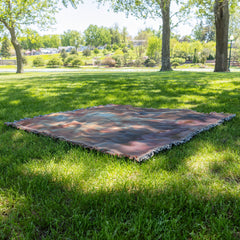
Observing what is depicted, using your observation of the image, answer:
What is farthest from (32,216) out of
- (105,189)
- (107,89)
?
(107,89)

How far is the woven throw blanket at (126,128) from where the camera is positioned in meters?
2.56

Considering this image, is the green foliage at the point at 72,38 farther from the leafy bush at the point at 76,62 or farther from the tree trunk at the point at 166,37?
the tree trunk at the point at 166,37

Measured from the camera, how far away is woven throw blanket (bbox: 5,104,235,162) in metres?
2.56

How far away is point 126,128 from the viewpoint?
3.29 m

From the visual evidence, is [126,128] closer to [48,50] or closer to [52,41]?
[52,41]

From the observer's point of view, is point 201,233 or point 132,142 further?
point 132,142

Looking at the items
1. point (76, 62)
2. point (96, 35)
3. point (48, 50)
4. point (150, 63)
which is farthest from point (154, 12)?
point (48, 50)

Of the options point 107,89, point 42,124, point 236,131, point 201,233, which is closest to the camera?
point 201,233

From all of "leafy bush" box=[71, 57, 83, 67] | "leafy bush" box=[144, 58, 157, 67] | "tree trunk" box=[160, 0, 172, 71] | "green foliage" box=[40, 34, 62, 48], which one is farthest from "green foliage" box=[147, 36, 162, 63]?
"green foliage" box=[40, 34, 62, 48]

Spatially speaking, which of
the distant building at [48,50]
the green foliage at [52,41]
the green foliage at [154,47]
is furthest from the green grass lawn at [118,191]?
the green foliage at [52,41]

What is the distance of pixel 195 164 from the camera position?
2.20m

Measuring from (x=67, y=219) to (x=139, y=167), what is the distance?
825mm

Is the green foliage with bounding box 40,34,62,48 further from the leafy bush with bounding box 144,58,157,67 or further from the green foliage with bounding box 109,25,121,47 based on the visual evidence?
the leafy bush with bounding box 144,58,157,67

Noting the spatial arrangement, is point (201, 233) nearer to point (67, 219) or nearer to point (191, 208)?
point (191, 208)
